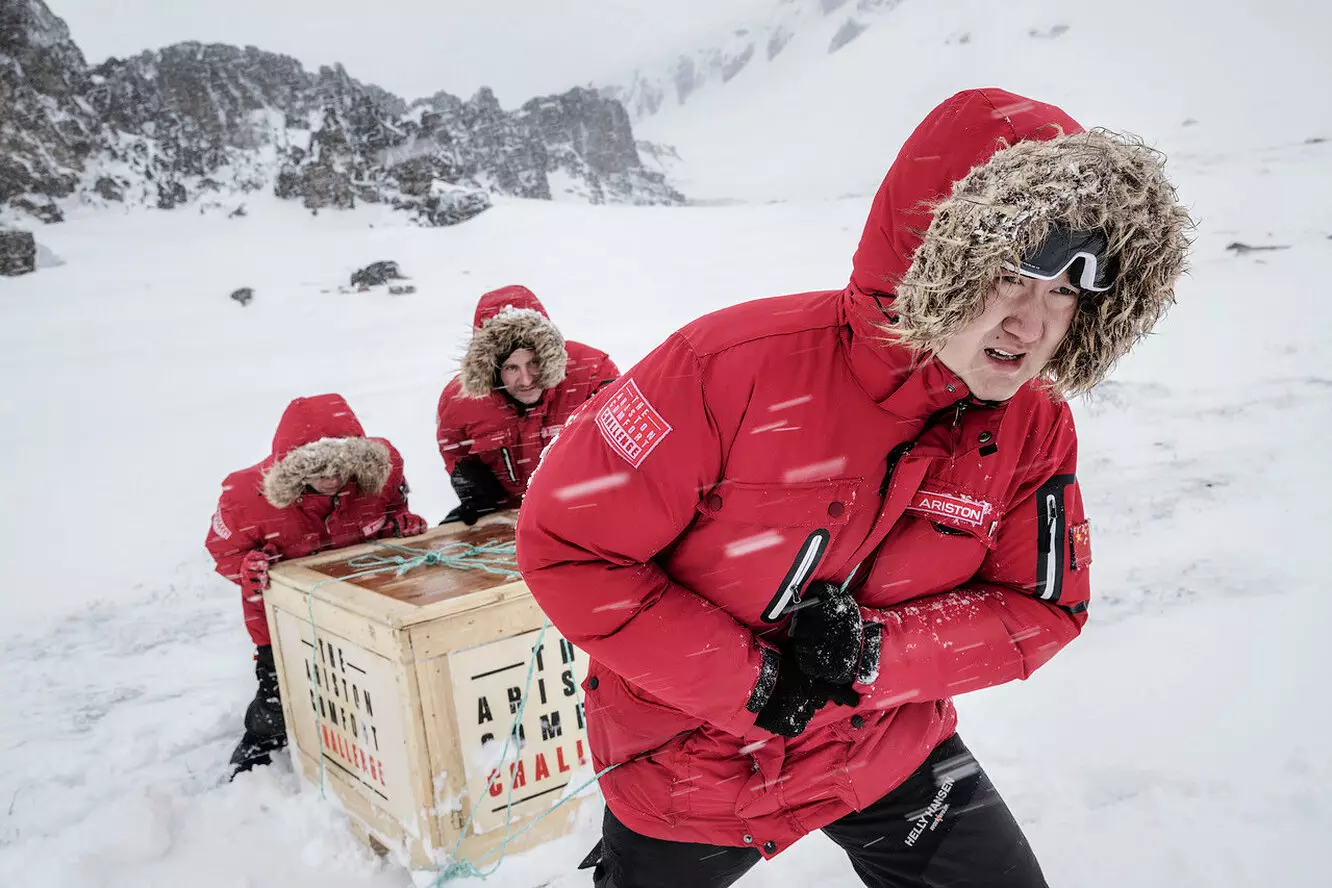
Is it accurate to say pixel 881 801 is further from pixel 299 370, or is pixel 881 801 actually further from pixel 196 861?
pixel 299 370

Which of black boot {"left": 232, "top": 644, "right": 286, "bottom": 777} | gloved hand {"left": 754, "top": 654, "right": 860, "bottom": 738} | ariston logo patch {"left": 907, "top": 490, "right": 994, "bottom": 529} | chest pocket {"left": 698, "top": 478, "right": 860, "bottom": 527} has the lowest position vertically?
black boot {"left": 232, "top": 644, "right": 286, "bottom": 777}

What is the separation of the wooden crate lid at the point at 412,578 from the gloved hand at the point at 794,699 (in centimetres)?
123

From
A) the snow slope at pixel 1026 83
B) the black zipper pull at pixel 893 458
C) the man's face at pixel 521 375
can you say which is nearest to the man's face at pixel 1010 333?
the black zipper pull at pixel 893 458

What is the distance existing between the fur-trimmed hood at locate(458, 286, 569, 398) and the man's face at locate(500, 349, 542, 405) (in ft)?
0.10

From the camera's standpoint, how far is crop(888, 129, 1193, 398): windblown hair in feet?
3.34

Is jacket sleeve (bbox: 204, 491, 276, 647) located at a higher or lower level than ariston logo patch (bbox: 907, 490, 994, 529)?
lower

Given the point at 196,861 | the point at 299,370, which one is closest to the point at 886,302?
the point at 196,861

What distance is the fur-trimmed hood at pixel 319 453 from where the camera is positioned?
127 inches

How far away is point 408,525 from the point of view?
364cm

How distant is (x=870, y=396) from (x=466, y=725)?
1719 millimetres

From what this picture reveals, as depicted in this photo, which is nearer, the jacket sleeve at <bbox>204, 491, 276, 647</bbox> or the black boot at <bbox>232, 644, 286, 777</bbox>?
the black boot at <bbox>232, 644, 286, 777</bbox>

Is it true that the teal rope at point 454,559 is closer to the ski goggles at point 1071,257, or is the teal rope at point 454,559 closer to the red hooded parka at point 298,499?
the red hooded parka at point 298,499

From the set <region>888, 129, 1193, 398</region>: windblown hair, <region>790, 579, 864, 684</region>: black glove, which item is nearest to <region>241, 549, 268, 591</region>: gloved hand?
<region>790, 579, 864, 684</region>: black glove

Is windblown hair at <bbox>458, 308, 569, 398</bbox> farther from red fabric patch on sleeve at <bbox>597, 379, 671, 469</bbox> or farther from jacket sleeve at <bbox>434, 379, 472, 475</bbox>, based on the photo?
red fabric patch on sleeve at <bbox>597, 379, 671, 469</bbox>
